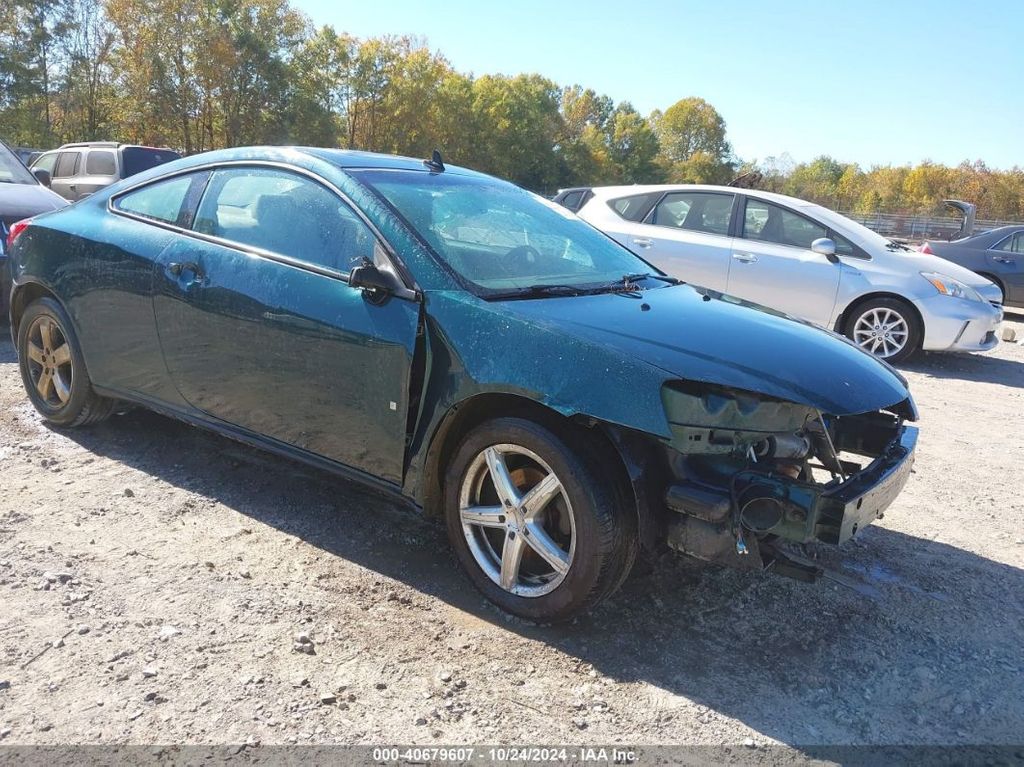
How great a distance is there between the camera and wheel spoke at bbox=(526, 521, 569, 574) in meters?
2.80

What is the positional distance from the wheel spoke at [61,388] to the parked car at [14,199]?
7.57ft

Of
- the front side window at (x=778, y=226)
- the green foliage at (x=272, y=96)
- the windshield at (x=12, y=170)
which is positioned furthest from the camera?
the green foliage at (x=272, y=96)

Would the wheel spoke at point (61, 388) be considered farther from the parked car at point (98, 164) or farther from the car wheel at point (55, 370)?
the parked car at point (98, 164)

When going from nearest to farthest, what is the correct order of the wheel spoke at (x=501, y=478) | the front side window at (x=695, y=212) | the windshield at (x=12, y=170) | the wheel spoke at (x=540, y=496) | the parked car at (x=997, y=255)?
1. the wheel spoke at (x=540, y=496)
2. the wheel spoke at (x=501, y=478)
3. the windshield at (x=12, y=170)
4. the front side window at (x=695, y=212)
5. the parked car at (x=997, y=255)

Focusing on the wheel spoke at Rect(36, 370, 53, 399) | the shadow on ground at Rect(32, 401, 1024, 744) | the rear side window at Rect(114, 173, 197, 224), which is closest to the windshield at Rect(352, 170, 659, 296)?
the rear side window at Rect(114, 173, 197, 224)

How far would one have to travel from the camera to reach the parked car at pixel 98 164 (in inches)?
585

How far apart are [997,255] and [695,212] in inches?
255

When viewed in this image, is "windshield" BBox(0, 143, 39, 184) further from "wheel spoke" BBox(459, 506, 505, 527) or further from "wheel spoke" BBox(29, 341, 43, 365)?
"wheel spoke" BBox(459, 506, 505, 527)

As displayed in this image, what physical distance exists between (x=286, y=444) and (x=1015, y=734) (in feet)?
9.21

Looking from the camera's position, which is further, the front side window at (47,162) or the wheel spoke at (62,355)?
the front side window at (47,162)

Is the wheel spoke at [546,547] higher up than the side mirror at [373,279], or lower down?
lower down

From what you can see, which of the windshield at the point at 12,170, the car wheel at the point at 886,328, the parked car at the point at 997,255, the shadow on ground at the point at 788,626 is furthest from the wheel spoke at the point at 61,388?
the parked car at the point at 997,255

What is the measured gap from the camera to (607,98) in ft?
292

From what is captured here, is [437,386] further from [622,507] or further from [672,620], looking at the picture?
[672,620]
